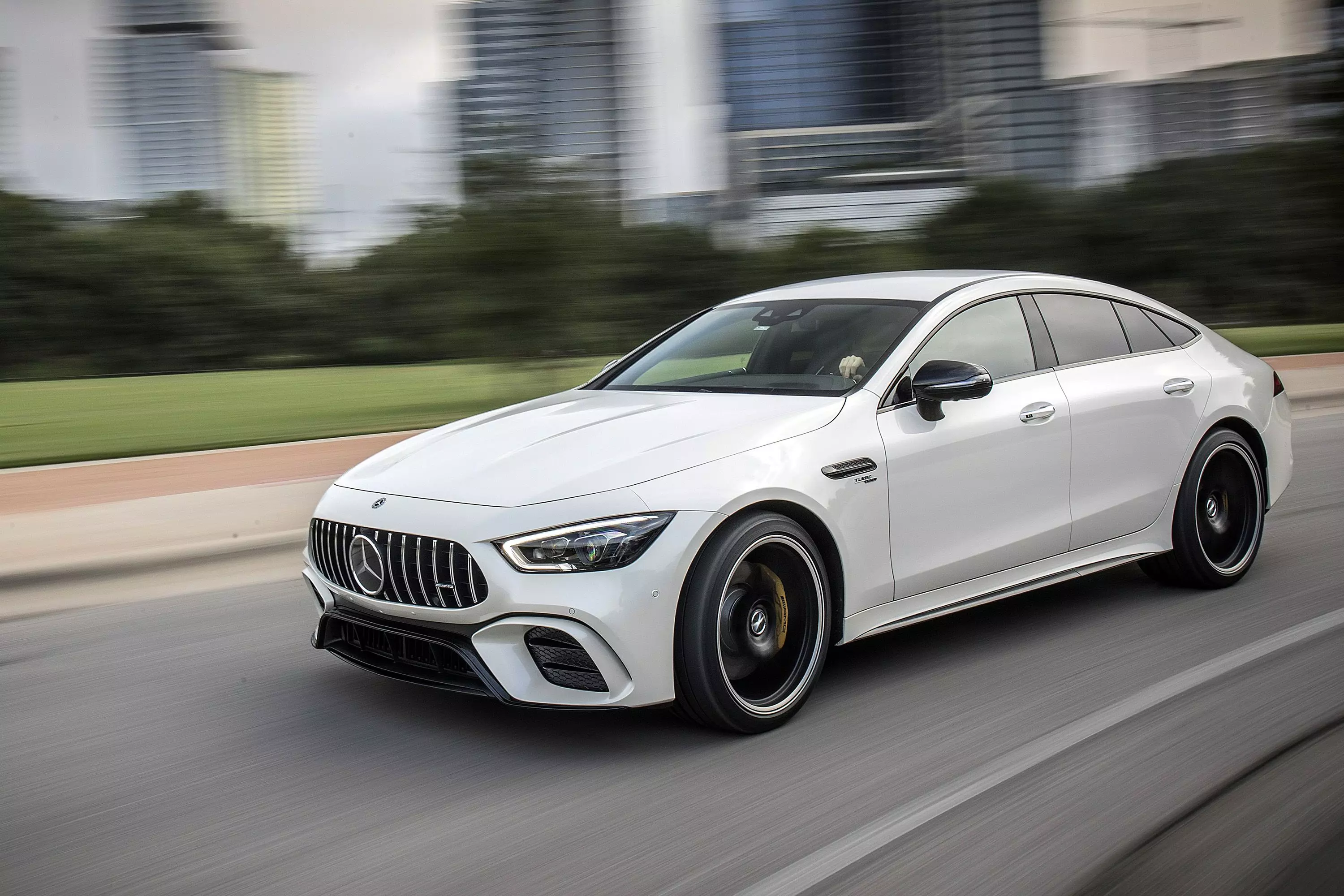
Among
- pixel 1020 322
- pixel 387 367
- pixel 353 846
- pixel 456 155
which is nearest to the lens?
pixel 353 846

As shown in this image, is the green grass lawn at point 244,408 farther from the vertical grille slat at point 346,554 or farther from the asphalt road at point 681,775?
the vertical grille slat at point 346,554

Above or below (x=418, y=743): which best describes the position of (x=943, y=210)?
above

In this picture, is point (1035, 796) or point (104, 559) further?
point (104, 559)

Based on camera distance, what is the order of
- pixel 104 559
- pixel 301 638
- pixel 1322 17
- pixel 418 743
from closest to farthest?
pixel 418 743, pixel 301 638, pixel 104 559, pixel 1322 17

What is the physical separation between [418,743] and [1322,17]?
111 ft

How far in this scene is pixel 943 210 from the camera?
35.8 m

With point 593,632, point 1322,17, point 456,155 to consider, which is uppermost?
point 1322,17

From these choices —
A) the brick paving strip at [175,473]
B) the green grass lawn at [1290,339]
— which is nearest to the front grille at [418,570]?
the brick paving strip at [175,473]

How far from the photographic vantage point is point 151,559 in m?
7.67

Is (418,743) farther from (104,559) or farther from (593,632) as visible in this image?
(104,559)

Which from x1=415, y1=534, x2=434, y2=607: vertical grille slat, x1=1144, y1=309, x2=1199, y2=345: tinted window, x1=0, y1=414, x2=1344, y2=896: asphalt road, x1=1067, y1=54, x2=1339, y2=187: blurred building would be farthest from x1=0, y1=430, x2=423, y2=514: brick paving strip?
x1=1067, y1=54, x2=1339, y2=187: blurred building

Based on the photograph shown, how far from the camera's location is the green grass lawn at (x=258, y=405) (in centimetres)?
1653

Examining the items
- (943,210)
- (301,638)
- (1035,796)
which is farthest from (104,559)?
(943,210)

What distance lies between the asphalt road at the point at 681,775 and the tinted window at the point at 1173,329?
1328 millimetres
